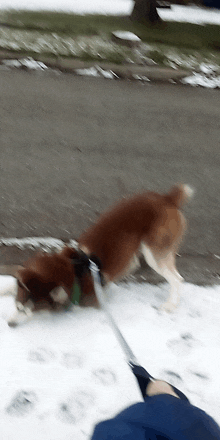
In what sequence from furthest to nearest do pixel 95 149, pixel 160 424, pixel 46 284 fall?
pixel 95 149
pixel 46 284
pixel 160 424

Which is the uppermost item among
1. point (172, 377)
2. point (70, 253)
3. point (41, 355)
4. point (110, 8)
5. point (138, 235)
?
point (110, 8)

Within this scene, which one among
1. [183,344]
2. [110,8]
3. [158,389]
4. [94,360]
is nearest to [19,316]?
[94,360]

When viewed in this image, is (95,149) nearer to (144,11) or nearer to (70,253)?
(70,253)

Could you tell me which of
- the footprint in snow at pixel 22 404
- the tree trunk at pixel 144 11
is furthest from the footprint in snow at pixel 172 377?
the tree trunk at pixel 144 11

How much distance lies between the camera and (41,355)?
2.57m

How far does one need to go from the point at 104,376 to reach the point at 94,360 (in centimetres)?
13

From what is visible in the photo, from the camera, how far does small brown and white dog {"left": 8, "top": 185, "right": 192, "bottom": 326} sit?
→ 2.65 meters

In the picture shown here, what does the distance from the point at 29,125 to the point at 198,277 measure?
314cm

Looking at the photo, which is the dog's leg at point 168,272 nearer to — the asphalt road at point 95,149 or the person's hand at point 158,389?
the asphalt road at point 95,149

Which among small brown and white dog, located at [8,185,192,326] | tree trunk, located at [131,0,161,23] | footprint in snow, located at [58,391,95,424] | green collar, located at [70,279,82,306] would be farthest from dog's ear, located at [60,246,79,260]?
tree trunk, located at [131,0,161,23]

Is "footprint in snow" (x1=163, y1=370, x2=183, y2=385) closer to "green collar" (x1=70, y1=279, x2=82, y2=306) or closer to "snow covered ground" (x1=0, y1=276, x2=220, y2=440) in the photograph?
"snow covered ground" (x1=0, y1=276, x2=220, y2=440)

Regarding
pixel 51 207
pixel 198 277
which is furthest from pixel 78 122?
pixel 198 277

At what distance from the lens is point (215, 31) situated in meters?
10.6

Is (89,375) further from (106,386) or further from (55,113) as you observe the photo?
(55,113)
